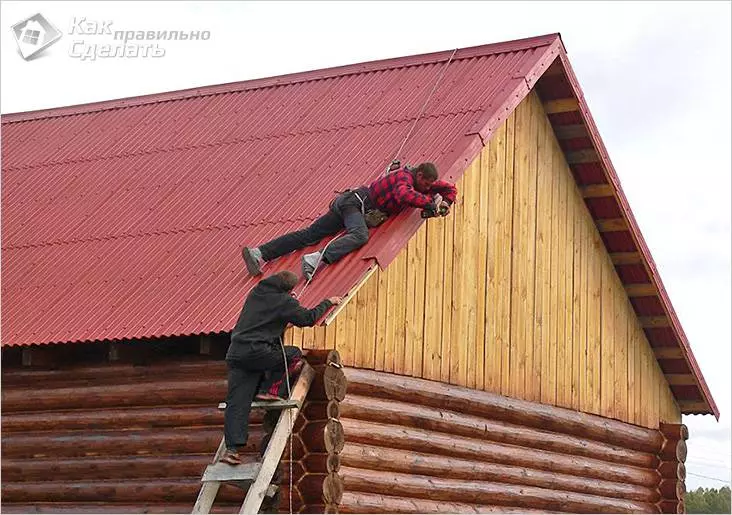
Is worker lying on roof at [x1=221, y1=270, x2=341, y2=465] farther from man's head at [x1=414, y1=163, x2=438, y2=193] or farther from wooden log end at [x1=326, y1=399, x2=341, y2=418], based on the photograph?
man's head at [x1=414, y1=163, x2=438, y2=193]

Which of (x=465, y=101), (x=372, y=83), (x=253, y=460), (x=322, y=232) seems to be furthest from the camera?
(x=372, y=83)

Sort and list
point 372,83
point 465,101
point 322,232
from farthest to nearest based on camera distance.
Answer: point 372,83 → point 465,101 → point 322,232

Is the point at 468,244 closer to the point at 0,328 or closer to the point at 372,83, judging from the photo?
the point at 372,83

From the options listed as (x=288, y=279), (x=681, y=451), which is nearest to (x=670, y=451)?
(x=681, y=451)

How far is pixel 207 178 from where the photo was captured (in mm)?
21500

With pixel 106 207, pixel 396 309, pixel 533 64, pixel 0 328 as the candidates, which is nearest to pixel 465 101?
pixel 533 64

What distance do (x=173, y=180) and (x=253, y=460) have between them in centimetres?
562

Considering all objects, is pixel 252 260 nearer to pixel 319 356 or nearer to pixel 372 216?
pixel 372 216

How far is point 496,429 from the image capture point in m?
21.0

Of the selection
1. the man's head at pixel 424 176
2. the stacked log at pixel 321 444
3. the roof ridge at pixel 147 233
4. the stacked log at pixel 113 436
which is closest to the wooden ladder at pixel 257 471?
the stacked log at pixel 321 444

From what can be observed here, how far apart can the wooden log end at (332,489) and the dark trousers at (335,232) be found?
7.83 ft

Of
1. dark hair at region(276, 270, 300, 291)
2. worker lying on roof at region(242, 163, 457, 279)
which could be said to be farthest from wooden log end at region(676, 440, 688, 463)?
dark hair at region(276, 270, 300, 291)

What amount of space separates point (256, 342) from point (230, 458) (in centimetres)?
124

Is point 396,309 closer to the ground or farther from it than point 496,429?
farther from it
